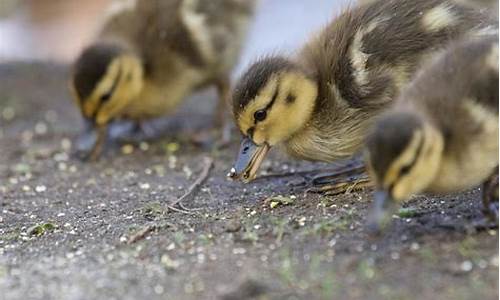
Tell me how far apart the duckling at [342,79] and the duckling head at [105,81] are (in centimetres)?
153

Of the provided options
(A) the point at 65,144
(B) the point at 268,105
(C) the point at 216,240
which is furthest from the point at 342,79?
(A) the point at 65,144

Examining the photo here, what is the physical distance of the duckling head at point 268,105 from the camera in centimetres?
389

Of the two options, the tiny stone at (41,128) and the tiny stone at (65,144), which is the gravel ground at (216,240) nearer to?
the tiny stone at (65,144)

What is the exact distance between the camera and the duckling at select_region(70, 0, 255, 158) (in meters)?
5.32

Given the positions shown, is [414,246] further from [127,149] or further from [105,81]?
[127,149]

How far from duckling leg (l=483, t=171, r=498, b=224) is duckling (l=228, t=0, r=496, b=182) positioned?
2.33 feet

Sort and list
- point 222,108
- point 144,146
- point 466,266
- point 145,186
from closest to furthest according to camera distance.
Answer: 1. point 466,266
2. point 145,186
3. point 144,146
4. point 222,108

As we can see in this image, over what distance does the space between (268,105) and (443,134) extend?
1.06 m

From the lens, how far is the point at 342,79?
393cm

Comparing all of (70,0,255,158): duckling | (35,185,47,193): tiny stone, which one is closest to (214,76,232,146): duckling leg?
(70,0,255,158): duckling

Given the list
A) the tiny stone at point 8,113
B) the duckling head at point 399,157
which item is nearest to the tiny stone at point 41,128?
the tiny stone at point 8,113

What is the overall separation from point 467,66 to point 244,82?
3.53 ft

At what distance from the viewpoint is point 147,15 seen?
555 centimetres

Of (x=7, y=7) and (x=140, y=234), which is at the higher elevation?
(x=7, y=7)
